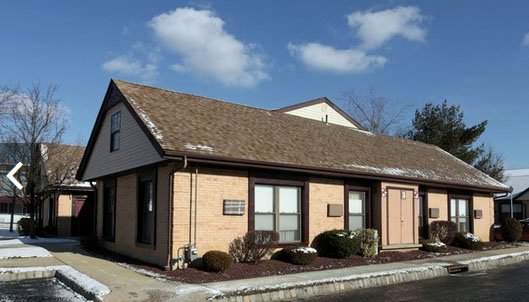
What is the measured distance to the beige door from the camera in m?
19.4

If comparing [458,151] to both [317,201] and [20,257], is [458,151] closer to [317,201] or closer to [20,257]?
[317,201]

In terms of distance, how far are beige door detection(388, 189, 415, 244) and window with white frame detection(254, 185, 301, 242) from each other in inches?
171

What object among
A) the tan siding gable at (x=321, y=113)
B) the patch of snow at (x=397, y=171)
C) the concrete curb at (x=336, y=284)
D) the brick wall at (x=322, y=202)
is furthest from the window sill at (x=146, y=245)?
the tan siding gable at (x=321, y=113)

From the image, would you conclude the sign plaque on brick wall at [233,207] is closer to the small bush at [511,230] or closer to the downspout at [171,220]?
the downspout at [171,220]

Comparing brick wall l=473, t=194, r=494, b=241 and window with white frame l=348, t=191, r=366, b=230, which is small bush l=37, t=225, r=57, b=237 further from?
brick wall l=473, t=194, r=494, b=241

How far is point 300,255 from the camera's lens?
1534cm

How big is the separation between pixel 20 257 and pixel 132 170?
4267 millimetres

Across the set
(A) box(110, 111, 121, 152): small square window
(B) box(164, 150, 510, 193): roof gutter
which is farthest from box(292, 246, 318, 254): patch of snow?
(A) box(110, 111, 121, 152): small square window

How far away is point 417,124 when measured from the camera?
46812mm

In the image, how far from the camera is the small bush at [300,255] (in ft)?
50.3

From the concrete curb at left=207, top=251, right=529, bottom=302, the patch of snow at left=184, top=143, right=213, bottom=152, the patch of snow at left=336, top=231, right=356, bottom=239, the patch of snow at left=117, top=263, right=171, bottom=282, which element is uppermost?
the patch of snow at left=184, top=143, right=213, bottom=152

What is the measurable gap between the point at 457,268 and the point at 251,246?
21.7 feet

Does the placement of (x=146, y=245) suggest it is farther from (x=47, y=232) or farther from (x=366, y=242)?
(x=47, y=232)

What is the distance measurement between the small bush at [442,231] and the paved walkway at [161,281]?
326 cm
